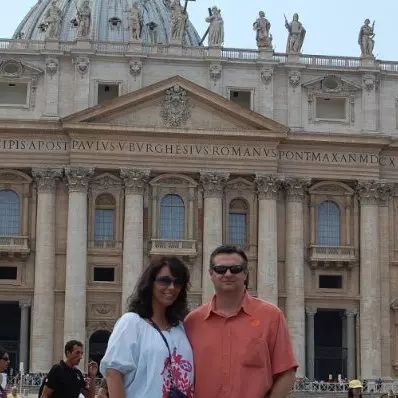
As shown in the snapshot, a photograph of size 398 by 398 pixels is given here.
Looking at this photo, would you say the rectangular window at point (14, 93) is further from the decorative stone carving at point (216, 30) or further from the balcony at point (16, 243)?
the decorative stone carving at point (216, 30)

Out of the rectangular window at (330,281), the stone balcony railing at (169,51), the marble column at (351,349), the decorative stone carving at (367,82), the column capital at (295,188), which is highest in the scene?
the stone balcony railing at (169,51)

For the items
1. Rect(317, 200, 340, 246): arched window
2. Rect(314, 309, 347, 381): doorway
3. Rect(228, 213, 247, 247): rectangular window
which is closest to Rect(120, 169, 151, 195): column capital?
Rect(228, 213, 247, 247): rectangular window

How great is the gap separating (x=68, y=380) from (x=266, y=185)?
38.9 metres

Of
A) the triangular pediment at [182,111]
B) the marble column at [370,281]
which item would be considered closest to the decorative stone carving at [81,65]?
the triangular pediment at [182,111]

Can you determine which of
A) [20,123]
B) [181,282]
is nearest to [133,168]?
[20,123]

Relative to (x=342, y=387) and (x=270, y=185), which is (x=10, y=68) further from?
(x=342, y=387)

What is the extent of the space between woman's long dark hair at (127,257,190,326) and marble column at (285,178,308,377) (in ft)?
139

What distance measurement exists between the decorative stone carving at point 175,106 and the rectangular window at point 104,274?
7.48 metres

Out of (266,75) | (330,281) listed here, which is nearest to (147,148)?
(266,75)

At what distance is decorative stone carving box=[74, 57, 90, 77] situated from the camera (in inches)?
1999

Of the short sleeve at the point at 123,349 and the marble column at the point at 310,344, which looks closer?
the short sleeve at the point at 123,349

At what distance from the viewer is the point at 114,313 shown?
164 ft

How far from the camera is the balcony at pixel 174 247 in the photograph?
4991 centimetres

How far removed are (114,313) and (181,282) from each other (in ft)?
140
